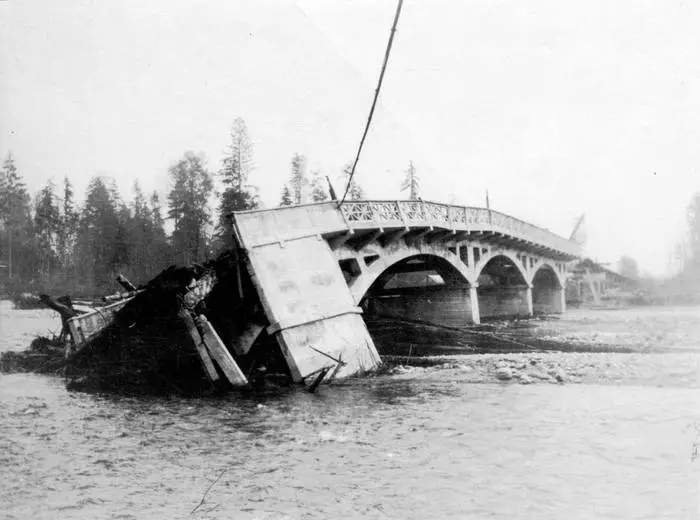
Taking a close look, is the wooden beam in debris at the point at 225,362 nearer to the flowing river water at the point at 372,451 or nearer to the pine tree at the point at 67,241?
the flowing river water at the point at 372,451

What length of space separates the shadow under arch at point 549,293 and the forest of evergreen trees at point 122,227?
26.5 m

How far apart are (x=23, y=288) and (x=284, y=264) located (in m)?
6.86

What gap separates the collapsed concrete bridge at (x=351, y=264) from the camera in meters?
12.8

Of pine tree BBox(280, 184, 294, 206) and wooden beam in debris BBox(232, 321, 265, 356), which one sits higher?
pine tree BBox(280, 184, 294, 206)

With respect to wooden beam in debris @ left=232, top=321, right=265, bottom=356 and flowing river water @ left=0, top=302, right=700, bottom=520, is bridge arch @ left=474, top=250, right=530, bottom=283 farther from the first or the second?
wooden beam in debris @ left=232, top=321, right=265, bottom=356

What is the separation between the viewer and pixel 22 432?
828 cm

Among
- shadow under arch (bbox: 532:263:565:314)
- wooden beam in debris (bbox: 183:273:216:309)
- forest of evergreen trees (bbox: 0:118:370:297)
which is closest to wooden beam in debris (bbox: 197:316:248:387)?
wooden beam in debris (bbox: 183:273:216:309)

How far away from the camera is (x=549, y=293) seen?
4312 centimetres

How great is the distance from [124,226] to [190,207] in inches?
117

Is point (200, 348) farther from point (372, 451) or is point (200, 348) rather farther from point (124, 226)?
point (124, 226)

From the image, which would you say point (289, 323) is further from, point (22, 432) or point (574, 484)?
point (574, 484)

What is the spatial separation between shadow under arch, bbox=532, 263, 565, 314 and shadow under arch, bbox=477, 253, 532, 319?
6.75 meters

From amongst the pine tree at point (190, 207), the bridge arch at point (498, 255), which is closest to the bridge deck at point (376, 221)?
the bridge arch at point (498, 255)

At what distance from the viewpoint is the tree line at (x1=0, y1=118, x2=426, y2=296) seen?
580 inches
